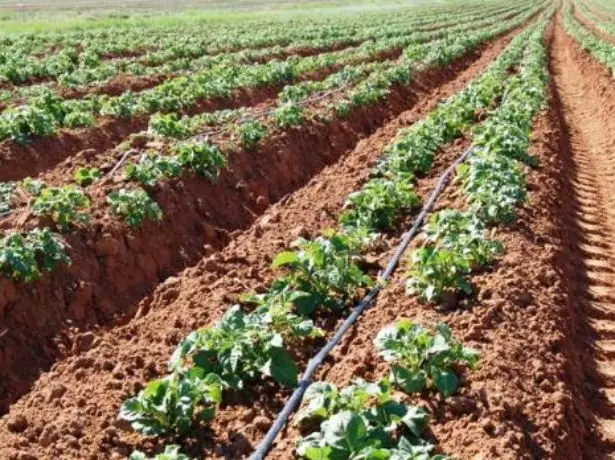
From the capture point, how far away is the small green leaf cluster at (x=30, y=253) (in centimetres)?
744

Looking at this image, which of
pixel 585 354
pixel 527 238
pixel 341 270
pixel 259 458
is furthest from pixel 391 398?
pixel 527 238

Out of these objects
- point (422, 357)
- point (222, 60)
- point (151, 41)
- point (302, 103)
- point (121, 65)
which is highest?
point (151, 41)

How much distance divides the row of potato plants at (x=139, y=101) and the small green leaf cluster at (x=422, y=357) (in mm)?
7846

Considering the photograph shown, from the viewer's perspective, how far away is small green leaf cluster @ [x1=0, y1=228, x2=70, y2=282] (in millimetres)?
7438

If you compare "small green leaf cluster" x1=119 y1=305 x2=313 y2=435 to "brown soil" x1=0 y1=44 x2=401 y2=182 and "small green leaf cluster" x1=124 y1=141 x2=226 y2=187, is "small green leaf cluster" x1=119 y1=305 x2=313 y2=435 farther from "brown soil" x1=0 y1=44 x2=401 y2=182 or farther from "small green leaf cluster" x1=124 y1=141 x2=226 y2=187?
"brown soil" x1=0 y1=44 x2=401 y2=182

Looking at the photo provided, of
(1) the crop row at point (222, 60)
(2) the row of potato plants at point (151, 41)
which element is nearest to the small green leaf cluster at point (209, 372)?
(1) the crop row at point (222, 60)

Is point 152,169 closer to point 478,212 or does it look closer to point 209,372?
point 478,212

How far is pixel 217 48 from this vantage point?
1067 inches

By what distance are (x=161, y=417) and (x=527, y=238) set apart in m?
4.95

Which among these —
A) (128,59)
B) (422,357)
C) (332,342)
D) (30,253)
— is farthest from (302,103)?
(422,357)

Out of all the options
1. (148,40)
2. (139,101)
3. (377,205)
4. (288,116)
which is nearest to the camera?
(377,205)

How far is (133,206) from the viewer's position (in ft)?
29.9

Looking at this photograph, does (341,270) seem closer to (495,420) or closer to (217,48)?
(495,420)

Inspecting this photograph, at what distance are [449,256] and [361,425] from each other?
111 inches
